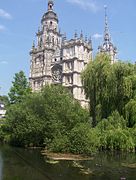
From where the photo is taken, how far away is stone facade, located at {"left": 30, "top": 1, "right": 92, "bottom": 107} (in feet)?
181

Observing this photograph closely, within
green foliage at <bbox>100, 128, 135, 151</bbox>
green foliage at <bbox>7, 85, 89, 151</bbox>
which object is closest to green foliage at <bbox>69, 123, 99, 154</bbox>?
green foliage at <bbox>7, 85, 89, 151</bbox>

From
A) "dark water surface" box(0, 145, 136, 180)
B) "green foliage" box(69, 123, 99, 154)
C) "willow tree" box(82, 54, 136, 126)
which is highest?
"willow tree" box(82, 54, 136, 126)

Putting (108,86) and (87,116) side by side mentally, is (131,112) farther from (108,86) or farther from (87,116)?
(87,116)

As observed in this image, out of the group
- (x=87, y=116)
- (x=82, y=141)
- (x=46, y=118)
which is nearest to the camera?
(x=82, y=141)

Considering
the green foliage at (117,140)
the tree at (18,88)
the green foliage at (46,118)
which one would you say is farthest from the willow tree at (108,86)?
the tree at (18,88)

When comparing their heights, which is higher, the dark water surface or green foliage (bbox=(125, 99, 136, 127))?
green foliage (bbox=(125, 99, 136, 127))

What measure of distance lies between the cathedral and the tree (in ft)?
31.8

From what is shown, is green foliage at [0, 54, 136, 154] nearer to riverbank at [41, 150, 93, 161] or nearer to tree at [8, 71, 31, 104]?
riverbank at [41, 150, 93, 161]

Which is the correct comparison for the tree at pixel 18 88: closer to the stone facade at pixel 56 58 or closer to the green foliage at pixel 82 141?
the stone facade at pixel 56 58

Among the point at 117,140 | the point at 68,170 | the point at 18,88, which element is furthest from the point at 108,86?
the point at 18,88

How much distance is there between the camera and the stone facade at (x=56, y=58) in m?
55.1

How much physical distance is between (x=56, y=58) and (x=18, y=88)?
17.6 meters

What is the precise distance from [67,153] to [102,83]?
30.5ft

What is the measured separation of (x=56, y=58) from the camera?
5966 centimetres
